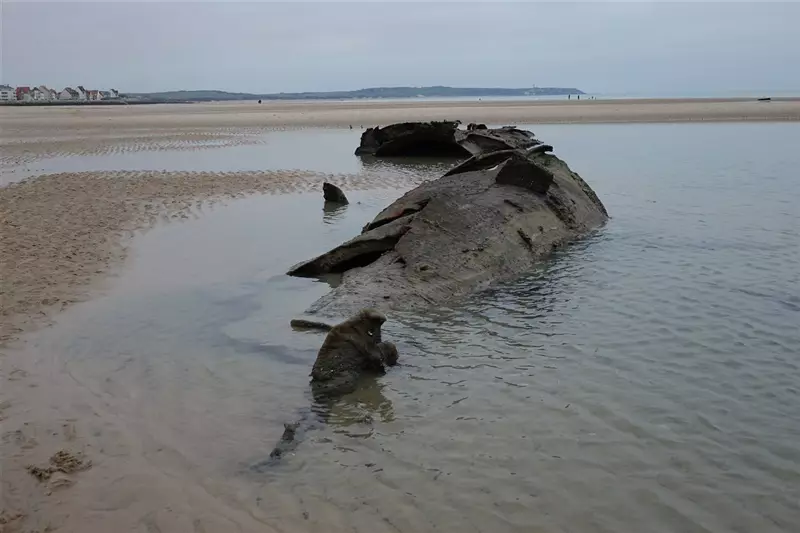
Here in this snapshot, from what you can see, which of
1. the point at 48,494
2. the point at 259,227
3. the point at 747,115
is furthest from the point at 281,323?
the point at 747,115

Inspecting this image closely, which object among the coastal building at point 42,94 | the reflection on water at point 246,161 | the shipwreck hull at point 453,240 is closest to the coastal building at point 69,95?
the coastal building at point 42,94

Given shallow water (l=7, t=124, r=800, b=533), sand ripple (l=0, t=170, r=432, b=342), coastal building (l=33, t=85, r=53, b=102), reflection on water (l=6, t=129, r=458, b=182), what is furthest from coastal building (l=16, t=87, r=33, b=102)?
shallow water (l=7, t=124, r=800, b=533)

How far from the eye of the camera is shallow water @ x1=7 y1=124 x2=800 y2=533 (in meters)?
3.49

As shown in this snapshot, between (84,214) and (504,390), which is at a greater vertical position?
(84,214)

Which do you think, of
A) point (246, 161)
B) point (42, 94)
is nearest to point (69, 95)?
point (42, 94)

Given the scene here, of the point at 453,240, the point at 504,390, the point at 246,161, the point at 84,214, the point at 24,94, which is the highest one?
the point at 24,94

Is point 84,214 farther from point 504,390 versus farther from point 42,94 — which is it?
point 42,94

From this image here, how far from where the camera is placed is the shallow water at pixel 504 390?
3.49 m

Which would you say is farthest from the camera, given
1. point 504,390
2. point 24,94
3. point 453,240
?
point 24,94

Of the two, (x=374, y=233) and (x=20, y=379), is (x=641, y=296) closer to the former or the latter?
(x=374, y=233)

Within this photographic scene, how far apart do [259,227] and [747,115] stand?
122 ft

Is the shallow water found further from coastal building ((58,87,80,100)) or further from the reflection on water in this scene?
coastal building ((58,87,80,100))

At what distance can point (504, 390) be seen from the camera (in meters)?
4.71

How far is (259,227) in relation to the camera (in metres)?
10.8
